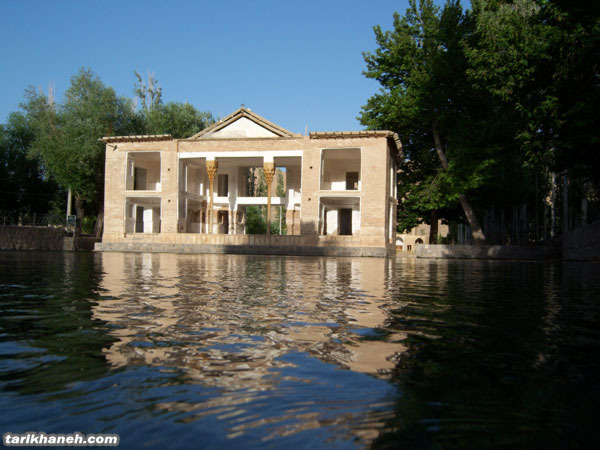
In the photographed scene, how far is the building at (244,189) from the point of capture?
95.1 ft

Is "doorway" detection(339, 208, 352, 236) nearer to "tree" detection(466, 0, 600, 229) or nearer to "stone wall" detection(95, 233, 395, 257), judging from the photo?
"stone wall" detection(95, 233, 395, 257)

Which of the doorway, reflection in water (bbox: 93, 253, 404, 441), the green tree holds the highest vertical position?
the green tree

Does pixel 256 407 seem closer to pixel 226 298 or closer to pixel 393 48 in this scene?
pixel 226 298

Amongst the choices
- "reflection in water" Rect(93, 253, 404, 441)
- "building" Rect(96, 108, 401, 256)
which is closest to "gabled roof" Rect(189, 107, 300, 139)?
"building" Rect(96, 108, 401, 256)

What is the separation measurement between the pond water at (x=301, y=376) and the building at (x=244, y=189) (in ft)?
77.3

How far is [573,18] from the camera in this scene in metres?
13.2

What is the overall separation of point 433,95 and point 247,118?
1206 cm

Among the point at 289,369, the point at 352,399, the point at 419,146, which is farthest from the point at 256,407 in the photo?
the point at 419,146

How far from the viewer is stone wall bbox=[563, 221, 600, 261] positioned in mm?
17688

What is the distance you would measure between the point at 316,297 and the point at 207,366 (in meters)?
3.25

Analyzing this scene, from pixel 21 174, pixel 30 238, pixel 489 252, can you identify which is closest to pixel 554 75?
pixel 489 252

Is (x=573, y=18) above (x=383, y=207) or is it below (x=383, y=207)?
above

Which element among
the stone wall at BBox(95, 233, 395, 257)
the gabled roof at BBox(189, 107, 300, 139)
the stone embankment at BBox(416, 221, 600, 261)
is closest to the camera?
the stone embankment at BBox(416, 221, 600, 261)

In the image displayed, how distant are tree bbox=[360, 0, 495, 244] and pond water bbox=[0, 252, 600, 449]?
25091 mm
